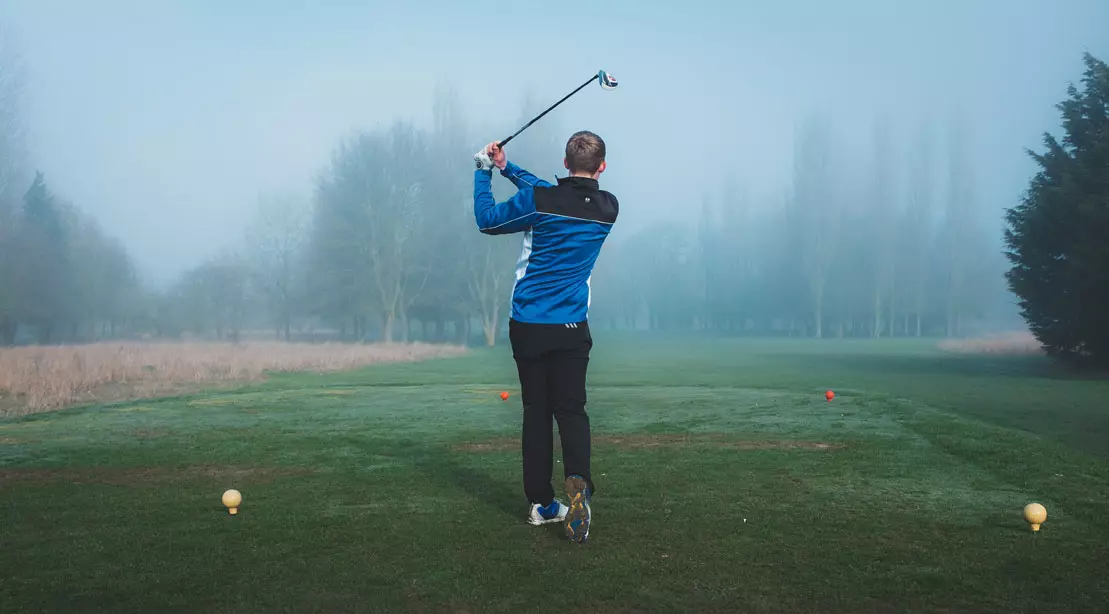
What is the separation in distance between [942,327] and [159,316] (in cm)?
6572

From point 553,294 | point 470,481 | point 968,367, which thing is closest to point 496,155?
point 553,294

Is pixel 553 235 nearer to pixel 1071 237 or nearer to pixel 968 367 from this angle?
pixel 1071 237

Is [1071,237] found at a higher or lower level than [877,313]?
higher

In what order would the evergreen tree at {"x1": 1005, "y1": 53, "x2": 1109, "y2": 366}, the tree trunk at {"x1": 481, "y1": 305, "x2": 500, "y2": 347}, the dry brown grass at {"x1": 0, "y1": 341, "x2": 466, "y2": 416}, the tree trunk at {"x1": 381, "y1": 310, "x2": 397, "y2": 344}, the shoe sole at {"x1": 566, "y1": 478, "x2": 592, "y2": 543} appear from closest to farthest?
the shoe sole at {"x1": 566, "y1": 478, "x2": 592, "y2": 543}
the dry brown grass at {"x1": 0, "y1": 341, "x2": 466, "y2": 416}
the evergreen tree at {"x1": 1005, "y1": 53, "x2": 1109, "y2": 366}
the tree trunk at {"x1": 381, "y1": 310, "x2": 397, "y2": 344}
the tree trunk at {"x1": 481, "y1": 305, "x2": 500, "y2": 347}

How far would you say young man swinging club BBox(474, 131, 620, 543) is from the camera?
5152mm

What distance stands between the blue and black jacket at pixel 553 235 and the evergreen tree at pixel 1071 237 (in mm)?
20459

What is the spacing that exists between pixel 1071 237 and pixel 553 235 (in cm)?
2248

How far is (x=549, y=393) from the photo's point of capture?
17.5ft

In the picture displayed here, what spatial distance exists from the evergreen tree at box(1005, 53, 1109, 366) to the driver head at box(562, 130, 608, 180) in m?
20.3

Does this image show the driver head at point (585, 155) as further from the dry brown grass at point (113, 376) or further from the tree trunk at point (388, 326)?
the tree trunk at point (388, 326)

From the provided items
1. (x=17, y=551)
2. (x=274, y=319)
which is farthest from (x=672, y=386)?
(x=274, y=319)

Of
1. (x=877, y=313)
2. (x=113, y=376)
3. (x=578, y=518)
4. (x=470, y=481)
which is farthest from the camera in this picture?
(x=877, y=313)

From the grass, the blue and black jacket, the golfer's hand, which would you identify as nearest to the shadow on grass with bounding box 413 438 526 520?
the grass

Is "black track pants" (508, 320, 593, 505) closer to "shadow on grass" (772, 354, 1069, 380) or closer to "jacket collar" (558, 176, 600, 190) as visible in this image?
"jacket collar" (558, 176, 600, 190)
